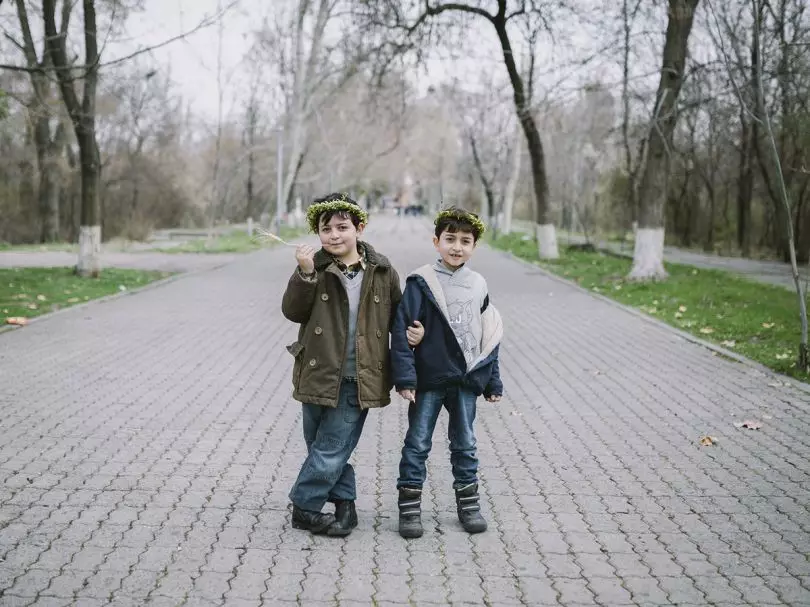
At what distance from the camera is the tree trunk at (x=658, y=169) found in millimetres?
18609

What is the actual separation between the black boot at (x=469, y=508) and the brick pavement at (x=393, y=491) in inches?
2.5

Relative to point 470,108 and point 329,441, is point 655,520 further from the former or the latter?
point 470,108

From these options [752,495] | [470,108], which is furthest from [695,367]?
[470,108]

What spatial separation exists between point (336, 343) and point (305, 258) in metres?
0.48

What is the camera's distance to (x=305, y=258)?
4176 mm

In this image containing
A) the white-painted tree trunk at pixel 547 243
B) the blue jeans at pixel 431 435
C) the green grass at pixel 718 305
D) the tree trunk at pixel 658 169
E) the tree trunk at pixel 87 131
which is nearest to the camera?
the blue jeans at pixel 431 435

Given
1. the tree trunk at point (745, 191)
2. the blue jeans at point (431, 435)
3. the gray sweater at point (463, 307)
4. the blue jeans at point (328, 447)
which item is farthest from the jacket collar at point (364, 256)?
the tree trunk at point (745, 191)

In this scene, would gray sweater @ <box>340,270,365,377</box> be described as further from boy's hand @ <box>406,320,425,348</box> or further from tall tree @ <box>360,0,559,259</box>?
tall tree @ <box>360,0,559,259</box>

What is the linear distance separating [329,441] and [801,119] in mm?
19649

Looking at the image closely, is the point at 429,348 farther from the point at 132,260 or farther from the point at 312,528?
the point at 132,260

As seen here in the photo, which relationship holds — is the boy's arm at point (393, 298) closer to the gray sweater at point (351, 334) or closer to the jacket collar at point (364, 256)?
the jacket collar at point (364, 256)

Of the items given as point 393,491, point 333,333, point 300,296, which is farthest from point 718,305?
point 300,296

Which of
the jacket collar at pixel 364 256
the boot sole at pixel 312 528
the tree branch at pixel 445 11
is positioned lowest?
the boot sole at pixel 312 528

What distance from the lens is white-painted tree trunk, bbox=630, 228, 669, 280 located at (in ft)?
62.3
